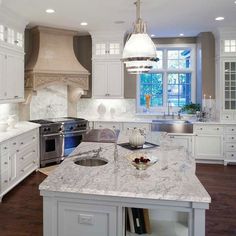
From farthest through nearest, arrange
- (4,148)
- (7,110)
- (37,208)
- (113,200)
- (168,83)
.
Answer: (168,83) < (7,110) < (4,148) < (37,208) < (113,200)

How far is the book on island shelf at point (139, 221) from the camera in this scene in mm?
2139

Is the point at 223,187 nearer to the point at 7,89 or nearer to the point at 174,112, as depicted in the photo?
the point at 174,112

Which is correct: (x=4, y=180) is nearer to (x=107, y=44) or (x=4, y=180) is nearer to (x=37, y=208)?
(x=37, y=208)

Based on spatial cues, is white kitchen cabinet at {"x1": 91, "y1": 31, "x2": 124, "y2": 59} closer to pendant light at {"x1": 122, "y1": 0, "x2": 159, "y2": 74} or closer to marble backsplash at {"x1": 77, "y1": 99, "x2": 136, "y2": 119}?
marble backsplash at {"x1": 77, "y1": 99, "x2": 136, "y2": 119}

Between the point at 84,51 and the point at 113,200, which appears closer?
the point at 113,200

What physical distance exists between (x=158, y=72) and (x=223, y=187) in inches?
135

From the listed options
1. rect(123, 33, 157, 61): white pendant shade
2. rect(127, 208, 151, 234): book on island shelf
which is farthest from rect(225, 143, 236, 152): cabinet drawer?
rect(127, 208, 151, 234): book on island shelf

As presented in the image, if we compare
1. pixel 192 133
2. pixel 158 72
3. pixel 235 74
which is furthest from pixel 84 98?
pixel 235 74

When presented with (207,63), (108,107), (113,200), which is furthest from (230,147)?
(113,200)

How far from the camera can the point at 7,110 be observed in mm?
5219

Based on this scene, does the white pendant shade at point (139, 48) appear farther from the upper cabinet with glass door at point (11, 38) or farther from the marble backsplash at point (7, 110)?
the marble backsplash at point (7, 110)

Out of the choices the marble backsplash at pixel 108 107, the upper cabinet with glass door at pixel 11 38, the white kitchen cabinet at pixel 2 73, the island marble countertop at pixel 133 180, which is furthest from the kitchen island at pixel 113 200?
the marble backsplash at pixel 108 107

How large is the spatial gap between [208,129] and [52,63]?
11.9 feet

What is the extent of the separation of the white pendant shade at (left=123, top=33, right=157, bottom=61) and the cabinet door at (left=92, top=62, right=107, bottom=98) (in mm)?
3324
